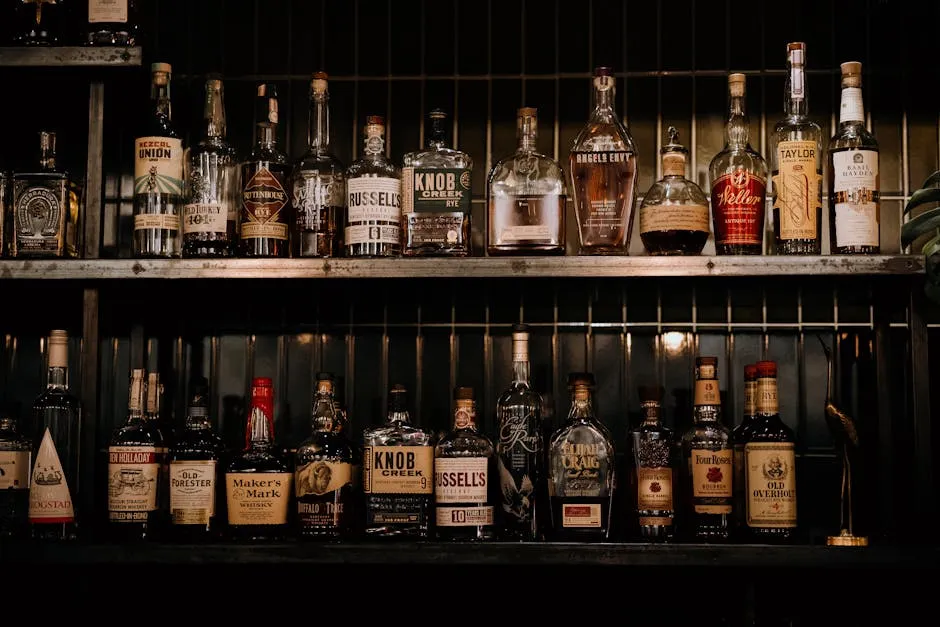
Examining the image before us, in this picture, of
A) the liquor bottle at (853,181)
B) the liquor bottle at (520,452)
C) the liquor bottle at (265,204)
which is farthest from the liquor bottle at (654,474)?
the liquor bottle at (265,204)

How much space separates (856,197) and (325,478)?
39.9 inches

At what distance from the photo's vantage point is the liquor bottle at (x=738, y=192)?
6.66 feet

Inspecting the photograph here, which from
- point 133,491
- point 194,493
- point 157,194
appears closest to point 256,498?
point 194,493

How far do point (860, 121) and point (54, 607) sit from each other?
5.65ft

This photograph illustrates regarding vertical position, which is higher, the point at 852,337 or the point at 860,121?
the point at 860,121

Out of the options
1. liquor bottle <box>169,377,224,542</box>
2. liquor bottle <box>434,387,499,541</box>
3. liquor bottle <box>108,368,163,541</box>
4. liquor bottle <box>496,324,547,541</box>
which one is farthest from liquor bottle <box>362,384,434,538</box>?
liquor bottle <box>108,368,163,541</box>

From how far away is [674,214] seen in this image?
202 centimetres

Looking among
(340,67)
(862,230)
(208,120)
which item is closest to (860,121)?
(862,230)

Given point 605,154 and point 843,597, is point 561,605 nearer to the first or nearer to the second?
point 843,597

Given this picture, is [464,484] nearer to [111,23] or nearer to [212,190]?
[212,190]

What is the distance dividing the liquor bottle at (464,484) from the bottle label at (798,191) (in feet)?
2.03

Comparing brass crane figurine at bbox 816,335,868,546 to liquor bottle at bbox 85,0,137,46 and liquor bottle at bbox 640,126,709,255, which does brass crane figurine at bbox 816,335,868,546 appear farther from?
liquor bottle at bbox 85,0,137,46

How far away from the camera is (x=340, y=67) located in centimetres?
237

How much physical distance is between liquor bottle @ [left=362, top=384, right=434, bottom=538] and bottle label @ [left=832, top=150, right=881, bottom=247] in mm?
796
